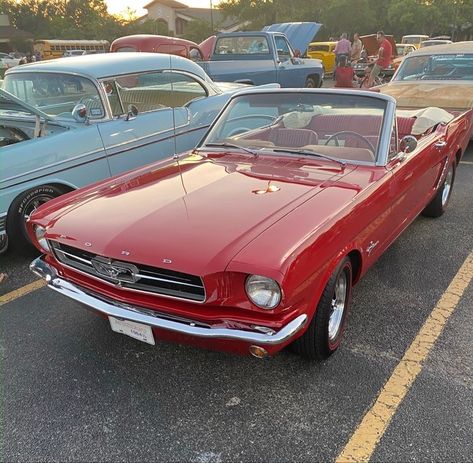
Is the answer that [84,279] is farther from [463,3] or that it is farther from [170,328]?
[463,3]

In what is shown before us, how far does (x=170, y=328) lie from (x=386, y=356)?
4.30ft

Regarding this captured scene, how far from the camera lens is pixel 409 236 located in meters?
4.48

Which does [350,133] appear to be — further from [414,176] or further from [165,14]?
[165,14]

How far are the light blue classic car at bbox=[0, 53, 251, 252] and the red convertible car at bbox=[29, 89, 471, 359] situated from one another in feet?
4.06

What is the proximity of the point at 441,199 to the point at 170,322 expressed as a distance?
3.52m

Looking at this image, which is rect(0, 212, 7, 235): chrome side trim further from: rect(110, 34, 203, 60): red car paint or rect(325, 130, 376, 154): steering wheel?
rect(110, 34, 203, 60): red car paint

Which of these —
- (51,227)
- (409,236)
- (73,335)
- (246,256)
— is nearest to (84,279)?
(51,227)

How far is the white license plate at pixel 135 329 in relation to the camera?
238 cm

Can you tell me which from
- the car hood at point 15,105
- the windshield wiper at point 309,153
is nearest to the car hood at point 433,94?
the windshield wiper at point 309,153

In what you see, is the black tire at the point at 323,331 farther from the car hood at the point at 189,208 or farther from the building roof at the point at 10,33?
the building roof at the point at 10,33

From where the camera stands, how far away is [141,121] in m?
5.07

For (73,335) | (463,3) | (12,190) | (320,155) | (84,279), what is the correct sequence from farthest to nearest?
1. (463,3)
2. (12,190)
3. (320,155)
4. (73,335)
5. (84,279)

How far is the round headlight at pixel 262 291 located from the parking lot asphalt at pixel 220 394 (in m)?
0.62

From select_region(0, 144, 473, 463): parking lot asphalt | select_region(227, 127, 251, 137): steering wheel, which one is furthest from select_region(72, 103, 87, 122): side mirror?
select_region(0, 144, 473, 463): parking lot asphalt
